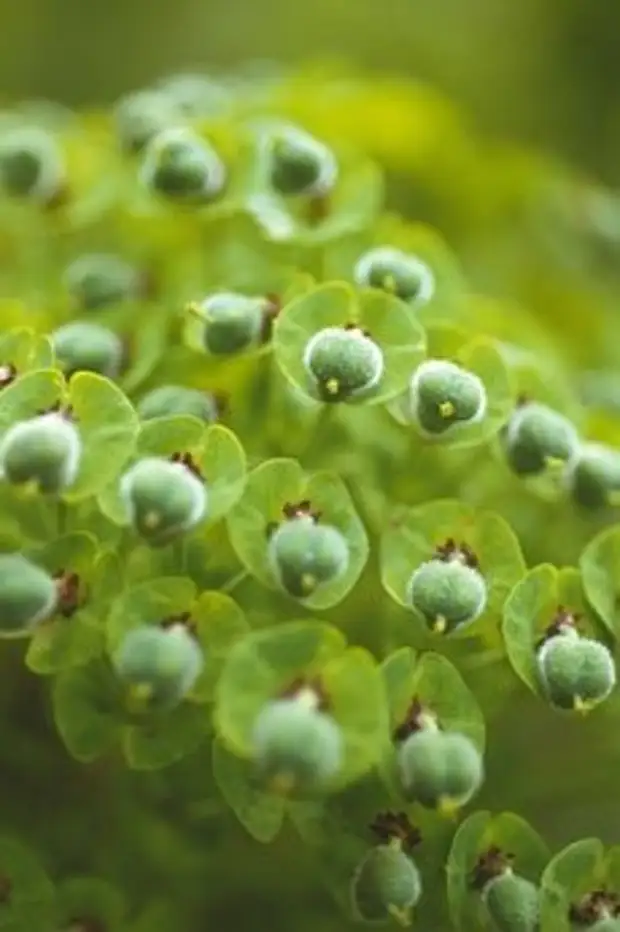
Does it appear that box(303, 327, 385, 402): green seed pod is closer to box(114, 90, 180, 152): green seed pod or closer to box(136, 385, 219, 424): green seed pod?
box(136, 385, 219, 424): green seed pod

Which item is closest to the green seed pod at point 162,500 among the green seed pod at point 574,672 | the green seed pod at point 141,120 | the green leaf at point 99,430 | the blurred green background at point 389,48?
the green leaf at point 99,430

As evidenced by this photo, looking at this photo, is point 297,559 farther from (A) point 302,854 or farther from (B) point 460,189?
(B) point 460,189

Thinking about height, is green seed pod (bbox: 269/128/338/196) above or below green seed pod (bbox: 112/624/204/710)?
above

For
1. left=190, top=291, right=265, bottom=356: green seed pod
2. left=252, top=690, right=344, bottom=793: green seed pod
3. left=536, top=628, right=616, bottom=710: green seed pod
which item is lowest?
left=252, top=690, right=344, bottom=793: green seed pod

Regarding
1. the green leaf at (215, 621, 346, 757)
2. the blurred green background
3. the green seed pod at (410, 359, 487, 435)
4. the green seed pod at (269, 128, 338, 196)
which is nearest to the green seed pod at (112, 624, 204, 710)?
the green leaf at (215, 621, 346, 757)

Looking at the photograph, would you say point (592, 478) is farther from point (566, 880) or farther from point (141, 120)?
point (141, 120)

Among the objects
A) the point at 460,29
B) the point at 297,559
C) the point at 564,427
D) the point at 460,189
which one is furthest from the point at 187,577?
the point at 460,29

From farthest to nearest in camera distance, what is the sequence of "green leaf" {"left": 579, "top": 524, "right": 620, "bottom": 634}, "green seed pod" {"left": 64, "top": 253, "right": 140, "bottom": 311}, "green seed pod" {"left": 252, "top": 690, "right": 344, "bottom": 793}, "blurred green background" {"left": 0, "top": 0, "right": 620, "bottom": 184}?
"blurred green background" {"left": 0, "top": 0, "right": 620, "bottom": 184} < "green seed pod" {"left": 64, "top": 253, "right": 140, "bottom": 311} < "green leaf" {"left": 579, "top": 524, "right": 620, "bottom": 634} < "green seed pod" {"left": 252, "top": 690, "right": 344, "bottom": 793}
